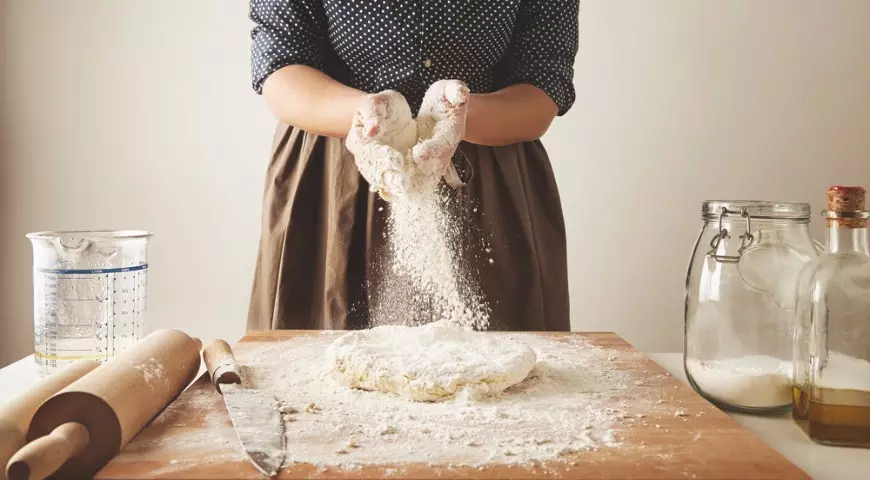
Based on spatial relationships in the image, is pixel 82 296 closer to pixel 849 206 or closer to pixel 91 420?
pixel 91 420

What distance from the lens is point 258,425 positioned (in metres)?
0.70

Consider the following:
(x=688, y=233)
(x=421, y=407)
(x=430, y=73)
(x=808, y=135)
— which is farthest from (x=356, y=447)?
(x=808, y=135)

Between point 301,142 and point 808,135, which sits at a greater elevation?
point 808,135

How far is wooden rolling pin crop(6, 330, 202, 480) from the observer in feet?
1.80

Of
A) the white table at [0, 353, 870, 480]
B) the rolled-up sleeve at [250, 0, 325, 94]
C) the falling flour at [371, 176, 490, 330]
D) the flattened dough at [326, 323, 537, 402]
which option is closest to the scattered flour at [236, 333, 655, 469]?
the flattened dough at [326, 323, 537, 402]

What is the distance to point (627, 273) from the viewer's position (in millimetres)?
2314

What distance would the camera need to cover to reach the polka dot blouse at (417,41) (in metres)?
1.25

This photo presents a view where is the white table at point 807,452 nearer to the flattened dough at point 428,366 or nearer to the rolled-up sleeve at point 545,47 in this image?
the flattened dough at point 428,366

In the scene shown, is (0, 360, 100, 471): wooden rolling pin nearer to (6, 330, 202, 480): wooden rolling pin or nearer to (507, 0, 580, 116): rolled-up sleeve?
(6, 330, 202, 480): wooden rolling pin

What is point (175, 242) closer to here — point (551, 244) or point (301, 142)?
point (301, 142)

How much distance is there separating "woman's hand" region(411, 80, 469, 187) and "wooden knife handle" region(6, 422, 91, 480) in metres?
0.55

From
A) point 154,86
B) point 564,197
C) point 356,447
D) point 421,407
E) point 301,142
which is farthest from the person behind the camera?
point 564,197

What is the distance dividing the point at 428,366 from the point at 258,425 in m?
0.22

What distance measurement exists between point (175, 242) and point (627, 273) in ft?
4.58
